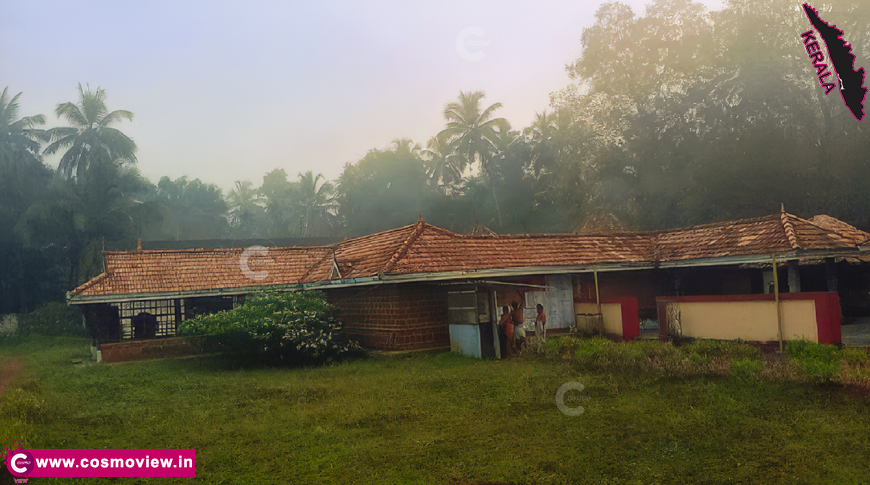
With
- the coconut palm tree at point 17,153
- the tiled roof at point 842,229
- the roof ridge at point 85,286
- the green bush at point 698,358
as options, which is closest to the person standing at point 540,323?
the green bush at point 698,358

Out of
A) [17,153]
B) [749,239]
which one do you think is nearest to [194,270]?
[749,239]

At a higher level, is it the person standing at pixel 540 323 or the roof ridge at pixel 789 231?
the roof ridge at pixel 789 231

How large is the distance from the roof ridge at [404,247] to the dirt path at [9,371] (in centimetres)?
817

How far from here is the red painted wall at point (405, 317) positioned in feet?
47.4

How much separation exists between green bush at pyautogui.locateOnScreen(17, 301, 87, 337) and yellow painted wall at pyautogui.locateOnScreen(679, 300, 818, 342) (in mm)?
27797

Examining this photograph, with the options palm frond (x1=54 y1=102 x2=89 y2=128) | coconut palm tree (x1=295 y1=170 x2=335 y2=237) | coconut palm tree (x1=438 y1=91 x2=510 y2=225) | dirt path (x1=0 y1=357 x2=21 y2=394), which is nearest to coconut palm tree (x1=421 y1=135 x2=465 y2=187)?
coconut palm tree (x1=438 y1=91 x2=510 y2=225)

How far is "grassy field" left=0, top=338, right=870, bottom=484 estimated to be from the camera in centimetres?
610

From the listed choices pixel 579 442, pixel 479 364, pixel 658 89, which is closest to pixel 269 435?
pixel 579 442

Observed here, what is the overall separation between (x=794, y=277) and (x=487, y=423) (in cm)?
1000

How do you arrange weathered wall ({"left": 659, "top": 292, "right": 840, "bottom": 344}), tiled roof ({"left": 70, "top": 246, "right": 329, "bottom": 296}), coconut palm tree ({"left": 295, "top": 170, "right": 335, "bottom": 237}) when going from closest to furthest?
weathered wall ({"left": 659, "top": 292, "right": 840, "bottom": 344})
tiled roof ({"left": 70, "top": 246, "right": 329, "bottom": 296})
coconut palm tree ({"left": 295, "top": 170, "right": 335, "bottom": 237})

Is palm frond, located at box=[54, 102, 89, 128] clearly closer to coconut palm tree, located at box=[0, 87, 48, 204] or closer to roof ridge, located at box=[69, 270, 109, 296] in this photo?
coconut palm tree, located at box=[0, 87, 48, 204]

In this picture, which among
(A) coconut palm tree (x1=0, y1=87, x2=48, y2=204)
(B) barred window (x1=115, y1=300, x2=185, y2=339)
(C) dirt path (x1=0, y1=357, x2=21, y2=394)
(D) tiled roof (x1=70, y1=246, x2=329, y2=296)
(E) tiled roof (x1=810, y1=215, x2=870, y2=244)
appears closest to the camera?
(C) dirt path (x1=0, y1=357, x2=21, y2=394)

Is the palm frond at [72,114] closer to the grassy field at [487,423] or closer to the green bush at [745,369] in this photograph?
the grassy field at [487,423]

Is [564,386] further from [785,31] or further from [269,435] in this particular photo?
[785,31]
